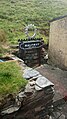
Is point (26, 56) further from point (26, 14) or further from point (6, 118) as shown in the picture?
point (26, 14)

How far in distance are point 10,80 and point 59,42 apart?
518cm

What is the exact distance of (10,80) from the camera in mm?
4270

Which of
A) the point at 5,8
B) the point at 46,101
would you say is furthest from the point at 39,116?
the point at 5,8

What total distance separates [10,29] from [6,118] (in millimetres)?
10166

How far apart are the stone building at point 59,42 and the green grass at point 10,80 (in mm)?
4041

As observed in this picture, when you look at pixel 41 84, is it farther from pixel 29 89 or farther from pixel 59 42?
pixel 59 42

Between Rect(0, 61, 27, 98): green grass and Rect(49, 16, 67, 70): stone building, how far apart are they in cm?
404

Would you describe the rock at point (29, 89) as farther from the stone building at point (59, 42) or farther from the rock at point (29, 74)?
the stone building at point (59, 42)

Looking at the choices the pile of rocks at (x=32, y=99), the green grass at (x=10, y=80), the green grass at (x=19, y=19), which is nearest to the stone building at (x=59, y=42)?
the green grass at (x=19, y=19)

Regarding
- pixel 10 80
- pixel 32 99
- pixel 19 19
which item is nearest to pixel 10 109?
pixel 32 99

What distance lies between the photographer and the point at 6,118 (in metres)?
3.84

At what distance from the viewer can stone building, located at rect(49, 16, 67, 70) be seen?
8.24 metres

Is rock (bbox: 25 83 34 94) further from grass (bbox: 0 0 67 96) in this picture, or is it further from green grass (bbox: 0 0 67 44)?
green grass (bbox: 0 0 67 44)

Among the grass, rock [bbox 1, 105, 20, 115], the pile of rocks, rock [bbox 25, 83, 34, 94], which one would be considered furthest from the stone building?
rock [bbox 1, 105, 20, 115]
